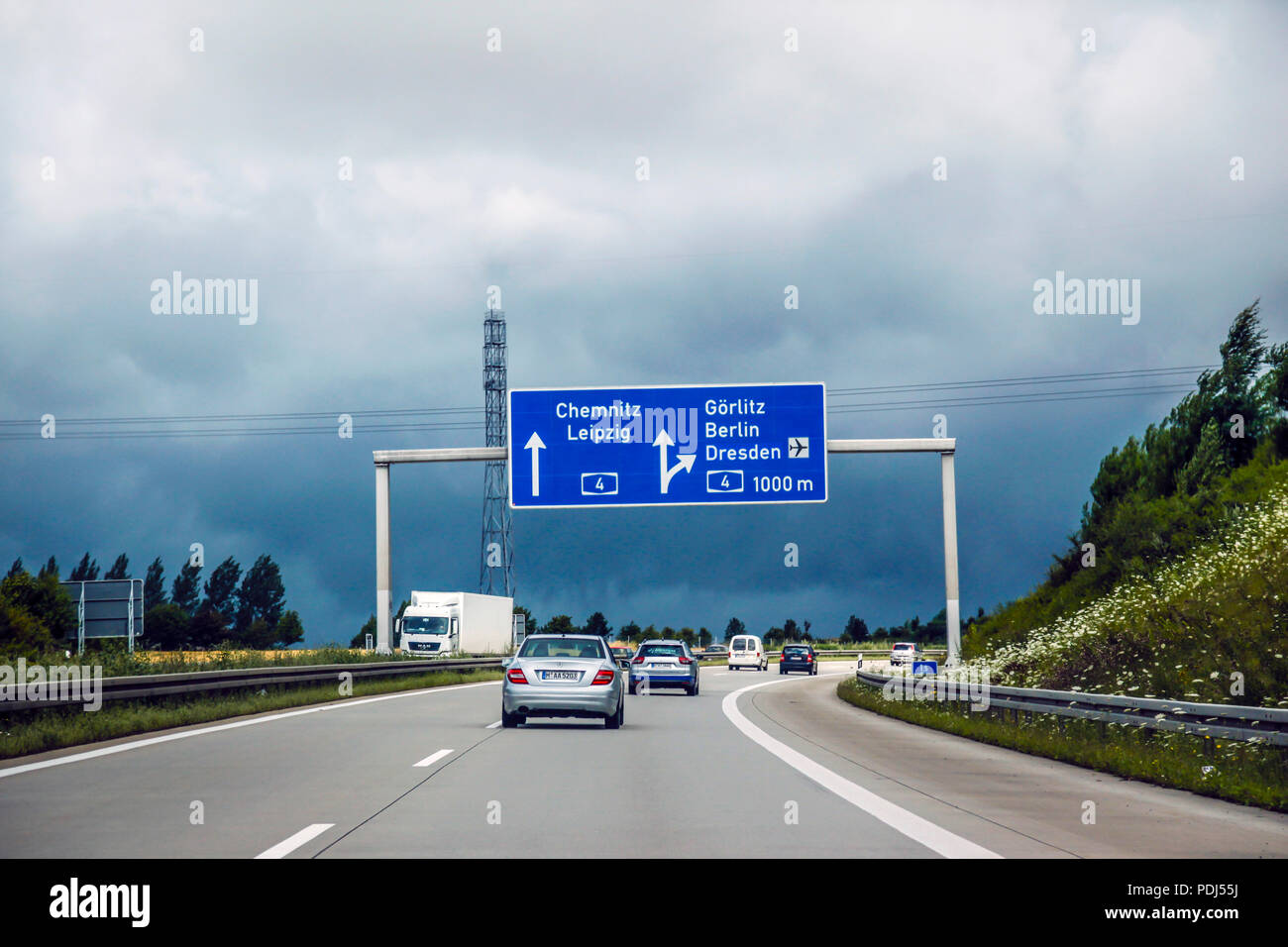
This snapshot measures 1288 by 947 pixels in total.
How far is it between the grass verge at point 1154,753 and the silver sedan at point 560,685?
5434 millimetres

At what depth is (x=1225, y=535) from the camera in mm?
25125

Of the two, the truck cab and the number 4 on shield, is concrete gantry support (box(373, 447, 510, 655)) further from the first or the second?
the truck cab

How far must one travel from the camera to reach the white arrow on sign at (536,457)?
109 feet

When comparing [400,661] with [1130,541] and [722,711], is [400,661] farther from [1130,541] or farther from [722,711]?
[1130,541]

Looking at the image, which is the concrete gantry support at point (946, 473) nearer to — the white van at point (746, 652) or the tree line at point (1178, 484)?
the tree line at point (1178, 484)

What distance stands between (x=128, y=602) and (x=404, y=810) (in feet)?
68.4

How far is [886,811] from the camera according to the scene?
10188mm

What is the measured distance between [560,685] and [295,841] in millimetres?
10893

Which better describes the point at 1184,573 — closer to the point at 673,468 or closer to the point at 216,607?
the point at 673,468

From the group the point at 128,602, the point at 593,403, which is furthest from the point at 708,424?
the point at 128,602

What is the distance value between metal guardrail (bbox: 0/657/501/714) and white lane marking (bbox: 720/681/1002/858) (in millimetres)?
8973

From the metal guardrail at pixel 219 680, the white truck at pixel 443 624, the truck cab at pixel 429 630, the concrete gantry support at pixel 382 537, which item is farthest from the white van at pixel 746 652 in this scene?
the concrete gantry support at pixel 382 537

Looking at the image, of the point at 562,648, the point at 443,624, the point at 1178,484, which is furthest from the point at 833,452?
the point at 443,624

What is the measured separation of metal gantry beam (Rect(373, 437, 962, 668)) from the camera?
3406 centimetres
